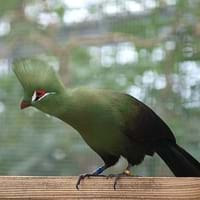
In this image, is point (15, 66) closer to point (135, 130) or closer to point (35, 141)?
point (135, 130)

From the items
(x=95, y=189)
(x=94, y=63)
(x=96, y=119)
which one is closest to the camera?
(x=95, y=189)

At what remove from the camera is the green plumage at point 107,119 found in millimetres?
1233

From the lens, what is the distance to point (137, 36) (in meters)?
2.05

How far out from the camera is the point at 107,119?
1.33 meters

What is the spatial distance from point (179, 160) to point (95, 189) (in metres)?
0.26

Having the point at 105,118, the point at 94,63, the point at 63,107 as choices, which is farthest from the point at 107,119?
the point at 94,63

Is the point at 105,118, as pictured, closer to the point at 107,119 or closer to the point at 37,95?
the point at 107,119

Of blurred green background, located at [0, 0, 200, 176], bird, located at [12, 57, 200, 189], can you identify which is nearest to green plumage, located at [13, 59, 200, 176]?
bird, located at [12, 57, 200, 189]

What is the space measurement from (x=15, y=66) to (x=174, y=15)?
0.94 m

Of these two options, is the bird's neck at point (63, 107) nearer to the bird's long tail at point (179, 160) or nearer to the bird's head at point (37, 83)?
the bird's head at point (37, 83)

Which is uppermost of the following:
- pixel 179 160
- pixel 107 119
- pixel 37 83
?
pixel 37 83

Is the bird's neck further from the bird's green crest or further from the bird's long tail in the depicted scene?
the bird's long tail

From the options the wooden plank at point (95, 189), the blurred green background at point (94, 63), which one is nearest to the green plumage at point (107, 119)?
the wooden plank at point (95, 189)

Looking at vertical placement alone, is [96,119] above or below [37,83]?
below
